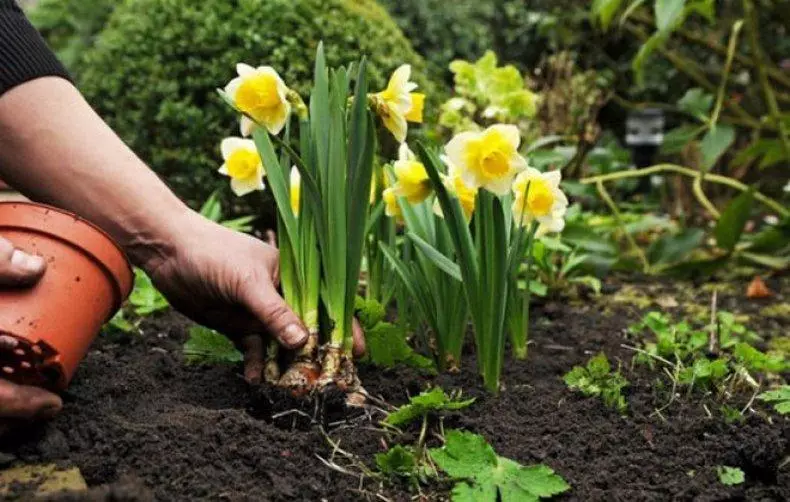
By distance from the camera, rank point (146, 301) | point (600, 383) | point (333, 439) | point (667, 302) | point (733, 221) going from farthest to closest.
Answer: point (733, 221) < point (667, 302) < point (146, 301) < point (600, 383) < point (333, 439)

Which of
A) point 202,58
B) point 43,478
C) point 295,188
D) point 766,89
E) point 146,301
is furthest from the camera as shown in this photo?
point 766,89

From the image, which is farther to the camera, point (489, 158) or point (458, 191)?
point (458, 191)

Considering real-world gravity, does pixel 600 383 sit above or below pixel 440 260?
below

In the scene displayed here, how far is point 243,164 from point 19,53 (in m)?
0.45

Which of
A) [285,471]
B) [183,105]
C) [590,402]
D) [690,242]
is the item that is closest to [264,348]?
[285,471]

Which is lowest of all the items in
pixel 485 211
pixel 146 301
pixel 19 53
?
pixel 146 301

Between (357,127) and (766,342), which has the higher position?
(357,127)

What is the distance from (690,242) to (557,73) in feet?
5.30

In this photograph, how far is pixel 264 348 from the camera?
190 cm

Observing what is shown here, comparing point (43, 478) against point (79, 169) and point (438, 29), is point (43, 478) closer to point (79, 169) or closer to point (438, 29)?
point (79, 169)

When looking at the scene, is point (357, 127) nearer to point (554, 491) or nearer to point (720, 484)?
point (554, 491)

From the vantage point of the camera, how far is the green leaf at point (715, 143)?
354cm

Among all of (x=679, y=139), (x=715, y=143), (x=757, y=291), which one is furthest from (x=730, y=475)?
(x=679, y=139)

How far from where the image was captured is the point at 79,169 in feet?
5.94
